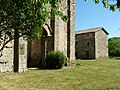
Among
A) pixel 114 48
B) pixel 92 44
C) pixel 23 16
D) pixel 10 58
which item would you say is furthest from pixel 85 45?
pixel 23 16

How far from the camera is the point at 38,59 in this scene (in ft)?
66.4

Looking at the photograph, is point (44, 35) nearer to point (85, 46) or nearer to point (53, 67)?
point (53, 67)

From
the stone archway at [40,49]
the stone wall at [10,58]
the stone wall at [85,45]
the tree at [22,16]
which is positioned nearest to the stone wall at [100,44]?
the stone wall at [85,45]

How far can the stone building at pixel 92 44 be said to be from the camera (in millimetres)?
43031

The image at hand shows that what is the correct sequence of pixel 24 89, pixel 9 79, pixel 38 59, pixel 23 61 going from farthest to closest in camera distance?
pixel 38 59 < pixel 23 61 < pixel 9 79 < pixel 24 89

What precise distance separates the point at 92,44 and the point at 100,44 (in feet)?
6.54

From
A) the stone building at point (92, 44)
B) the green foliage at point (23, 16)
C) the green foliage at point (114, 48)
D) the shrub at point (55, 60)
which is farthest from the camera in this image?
the green foliage at point (114, 48)

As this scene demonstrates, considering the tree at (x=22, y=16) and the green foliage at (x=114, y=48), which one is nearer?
the tree at (x=22, y=16)

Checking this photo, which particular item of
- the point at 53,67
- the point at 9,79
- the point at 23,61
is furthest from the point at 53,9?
the point at 53,67

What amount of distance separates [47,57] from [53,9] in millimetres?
12142

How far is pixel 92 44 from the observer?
43250mm

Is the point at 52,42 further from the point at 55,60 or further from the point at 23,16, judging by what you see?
the point at 23,16

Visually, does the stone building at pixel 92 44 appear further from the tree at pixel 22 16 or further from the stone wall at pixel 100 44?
the tree at pixel 22 16

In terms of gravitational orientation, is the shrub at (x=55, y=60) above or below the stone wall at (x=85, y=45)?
below
